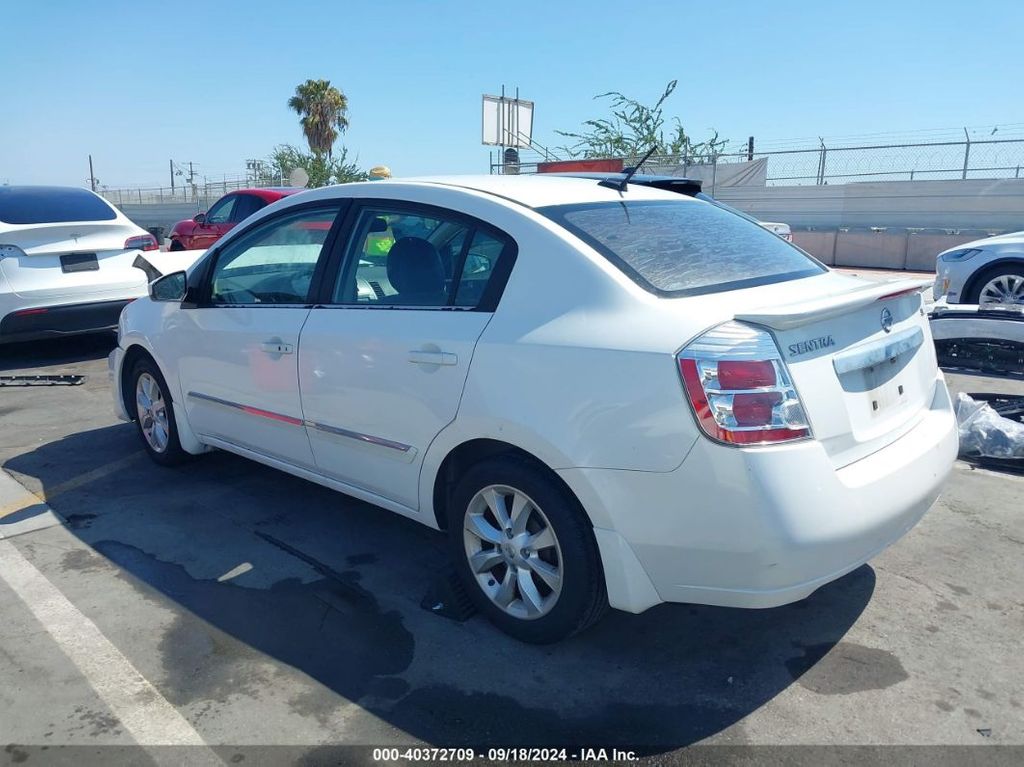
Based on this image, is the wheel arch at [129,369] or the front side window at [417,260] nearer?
the front side window at [417,260]

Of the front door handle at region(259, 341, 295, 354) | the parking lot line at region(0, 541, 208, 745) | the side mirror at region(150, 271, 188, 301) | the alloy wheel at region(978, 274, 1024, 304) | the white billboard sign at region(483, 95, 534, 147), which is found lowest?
the parking lot line at region(0, 541, 208, 745)

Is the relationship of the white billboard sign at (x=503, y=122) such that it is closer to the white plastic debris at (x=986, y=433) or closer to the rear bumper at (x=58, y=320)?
the rear bumper at (x=58, y=320)

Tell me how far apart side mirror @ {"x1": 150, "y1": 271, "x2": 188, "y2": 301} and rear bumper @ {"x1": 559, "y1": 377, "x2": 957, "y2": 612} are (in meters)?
2.90

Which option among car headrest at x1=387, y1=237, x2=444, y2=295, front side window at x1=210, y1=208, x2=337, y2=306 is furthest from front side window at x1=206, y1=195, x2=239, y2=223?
car headrest at x1=387, y1=237, x2=444, y2=295

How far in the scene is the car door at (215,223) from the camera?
1418 cm

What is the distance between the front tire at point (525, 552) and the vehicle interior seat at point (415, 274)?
0.75 meters

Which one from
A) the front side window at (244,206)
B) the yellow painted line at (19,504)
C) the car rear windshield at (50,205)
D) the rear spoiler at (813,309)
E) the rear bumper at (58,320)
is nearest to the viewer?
the rear spoiler at (813,309)

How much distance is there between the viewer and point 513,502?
3109mm

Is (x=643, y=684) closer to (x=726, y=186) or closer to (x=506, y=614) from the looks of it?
(x=506, y=614)

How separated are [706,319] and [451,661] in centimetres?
156

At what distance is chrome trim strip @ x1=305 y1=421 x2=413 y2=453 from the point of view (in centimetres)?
346

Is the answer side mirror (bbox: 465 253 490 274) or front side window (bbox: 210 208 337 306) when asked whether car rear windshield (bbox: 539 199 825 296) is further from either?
front side window (bbox: 210 208 337 306)

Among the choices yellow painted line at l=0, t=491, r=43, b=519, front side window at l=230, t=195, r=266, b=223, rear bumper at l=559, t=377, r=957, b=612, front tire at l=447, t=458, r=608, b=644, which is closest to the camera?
rear bumper at l=559, t=377, r=957, b=612

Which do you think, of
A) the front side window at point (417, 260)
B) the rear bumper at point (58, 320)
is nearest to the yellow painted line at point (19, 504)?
the front side window at point (417, 260)
